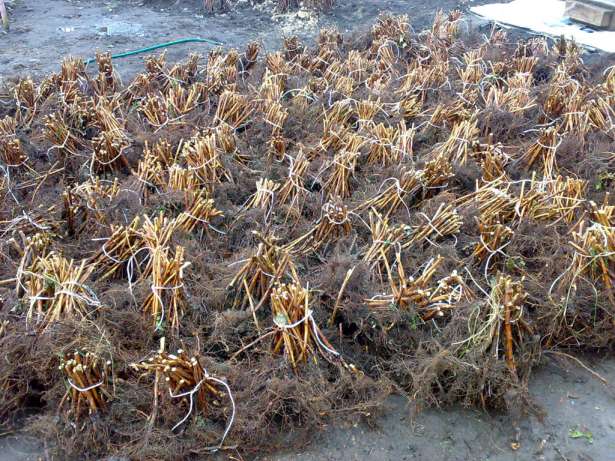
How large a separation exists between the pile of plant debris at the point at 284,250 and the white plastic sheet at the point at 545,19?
1.56 meters

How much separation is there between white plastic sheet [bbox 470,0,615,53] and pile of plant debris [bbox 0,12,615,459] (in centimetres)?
156

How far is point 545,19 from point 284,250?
592cm

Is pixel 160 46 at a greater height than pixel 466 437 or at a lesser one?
greater

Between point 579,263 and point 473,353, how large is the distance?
0.80 metres

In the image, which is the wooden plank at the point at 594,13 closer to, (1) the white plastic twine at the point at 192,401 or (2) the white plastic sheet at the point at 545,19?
(2) the white plastic sheet at the point at 545,19

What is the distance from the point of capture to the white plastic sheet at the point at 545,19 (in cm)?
645

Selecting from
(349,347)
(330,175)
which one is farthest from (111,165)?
(349,347)

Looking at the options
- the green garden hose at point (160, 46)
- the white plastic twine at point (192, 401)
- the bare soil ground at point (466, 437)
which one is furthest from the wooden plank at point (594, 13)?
the white plastic twine at point (192, 401)

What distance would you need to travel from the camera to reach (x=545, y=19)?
7.16m

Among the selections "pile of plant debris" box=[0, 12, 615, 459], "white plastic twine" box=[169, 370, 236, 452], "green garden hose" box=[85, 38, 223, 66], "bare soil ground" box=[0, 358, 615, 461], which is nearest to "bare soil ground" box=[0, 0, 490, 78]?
"green garden hose" box=[85, 38, 223, 66]

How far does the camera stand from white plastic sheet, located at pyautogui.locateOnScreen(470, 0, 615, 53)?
21.2 ft

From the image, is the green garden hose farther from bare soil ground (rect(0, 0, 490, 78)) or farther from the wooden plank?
the wooden plank

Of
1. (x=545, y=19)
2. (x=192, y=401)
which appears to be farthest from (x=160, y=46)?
(x=192, y=401)

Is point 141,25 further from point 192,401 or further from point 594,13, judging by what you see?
point 192,401
